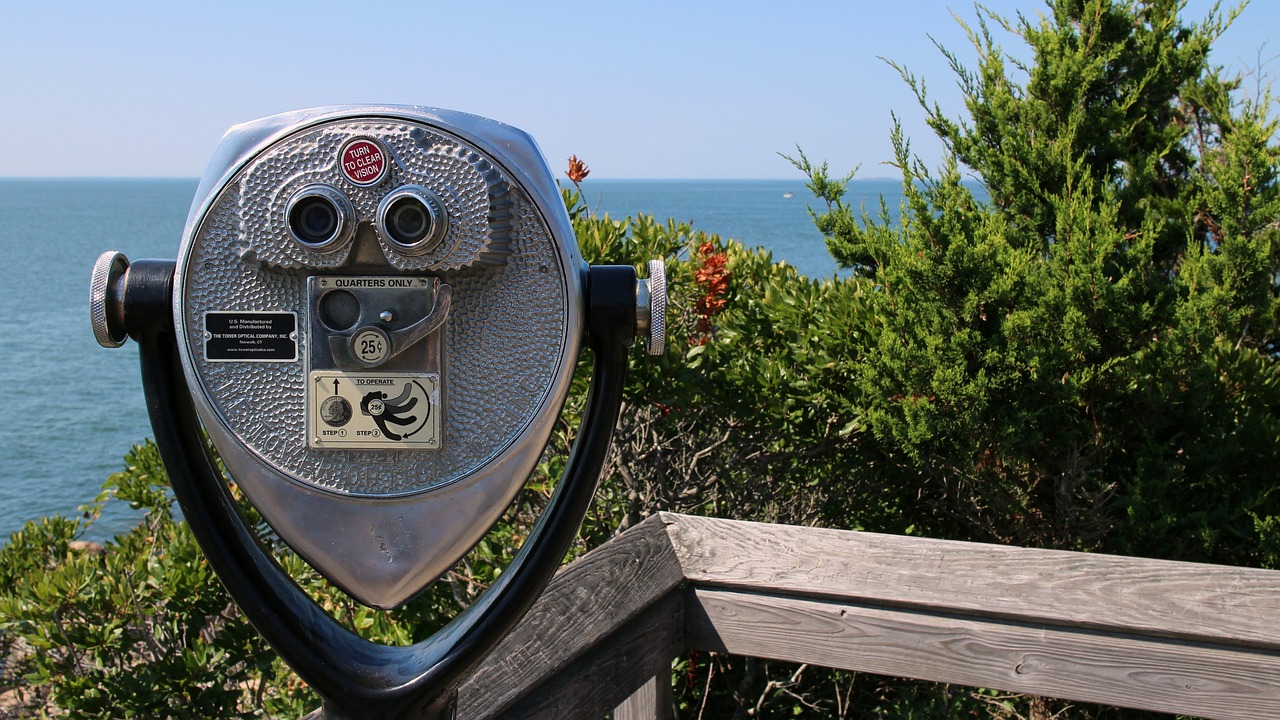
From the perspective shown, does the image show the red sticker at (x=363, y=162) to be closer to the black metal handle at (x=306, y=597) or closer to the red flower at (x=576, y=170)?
the black metal handle at (x=306, y=597)

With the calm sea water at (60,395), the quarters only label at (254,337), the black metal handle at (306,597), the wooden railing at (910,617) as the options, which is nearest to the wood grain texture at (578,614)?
the wooden railing at (910,617)

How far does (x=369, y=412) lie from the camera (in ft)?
3.00

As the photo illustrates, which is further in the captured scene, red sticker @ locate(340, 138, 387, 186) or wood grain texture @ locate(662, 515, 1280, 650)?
wood grain texture @ locate(662, 515, 1280, 650)

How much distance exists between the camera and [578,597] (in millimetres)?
1253

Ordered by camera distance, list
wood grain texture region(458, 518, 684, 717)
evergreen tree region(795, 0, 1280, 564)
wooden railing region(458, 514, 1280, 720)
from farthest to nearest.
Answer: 1. evergreen tree region(795, 0, 1280, 564)
2. wooden railing region(458, 514, 1280, 720)
3. wood grain texture region(458, 518, 684, 717)

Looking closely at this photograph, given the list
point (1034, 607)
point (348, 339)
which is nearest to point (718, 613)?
point (1034, 607)

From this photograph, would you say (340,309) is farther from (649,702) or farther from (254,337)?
(649,702)

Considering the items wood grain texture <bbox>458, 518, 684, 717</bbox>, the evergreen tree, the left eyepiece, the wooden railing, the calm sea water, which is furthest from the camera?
the calm sea water

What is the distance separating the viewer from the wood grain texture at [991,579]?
1301mm

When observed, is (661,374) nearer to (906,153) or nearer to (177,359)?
(906,153)

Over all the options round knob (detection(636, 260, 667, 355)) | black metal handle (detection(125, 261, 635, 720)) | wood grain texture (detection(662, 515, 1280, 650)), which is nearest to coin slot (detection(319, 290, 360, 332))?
black metal handle (detection(125, 261, 635, 720))

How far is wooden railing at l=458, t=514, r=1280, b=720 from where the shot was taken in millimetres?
1283

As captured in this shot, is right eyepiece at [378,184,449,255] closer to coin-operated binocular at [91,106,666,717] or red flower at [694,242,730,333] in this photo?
coin-operated binocular at [91,106,666,717]

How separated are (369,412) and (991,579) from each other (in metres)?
0.82
